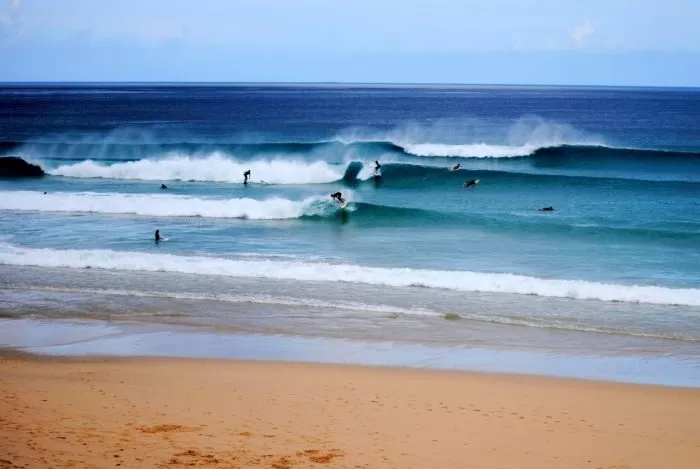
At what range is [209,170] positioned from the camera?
1141 inches

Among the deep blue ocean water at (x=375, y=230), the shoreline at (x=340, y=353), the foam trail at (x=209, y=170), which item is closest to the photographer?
the shoreline at (x=340, y=353)

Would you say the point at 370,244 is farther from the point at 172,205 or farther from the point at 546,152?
the point at 546,152

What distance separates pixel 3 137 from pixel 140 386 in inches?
1614

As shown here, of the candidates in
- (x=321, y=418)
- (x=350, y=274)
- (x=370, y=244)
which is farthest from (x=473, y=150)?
(x=321, y=418)

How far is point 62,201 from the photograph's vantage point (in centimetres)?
2223

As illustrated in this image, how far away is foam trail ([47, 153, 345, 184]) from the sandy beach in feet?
62.7

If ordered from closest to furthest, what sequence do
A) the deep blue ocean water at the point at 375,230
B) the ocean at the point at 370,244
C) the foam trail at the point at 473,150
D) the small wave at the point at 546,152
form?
the ocean at the point at 370,244
the deep blue ocean water at the point at 375,230
the small wave at the point at 546,152
the foam trail at the point at 473,150

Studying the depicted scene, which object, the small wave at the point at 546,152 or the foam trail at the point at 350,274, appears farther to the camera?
the small wave at the point at 546,152

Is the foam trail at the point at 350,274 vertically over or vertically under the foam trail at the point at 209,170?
under

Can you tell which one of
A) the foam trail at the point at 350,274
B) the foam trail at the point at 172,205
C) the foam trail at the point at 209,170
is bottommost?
the foam trail at the point at 350,274

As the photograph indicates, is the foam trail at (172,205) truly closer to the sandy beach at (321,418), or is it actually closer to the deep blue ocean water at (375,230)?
the deep blue ocean water at (375,230)

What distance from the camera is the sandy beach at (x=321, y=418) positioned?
20.6 ft

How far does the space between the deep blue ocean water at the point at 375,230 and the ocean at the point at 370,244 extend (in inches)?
2.5

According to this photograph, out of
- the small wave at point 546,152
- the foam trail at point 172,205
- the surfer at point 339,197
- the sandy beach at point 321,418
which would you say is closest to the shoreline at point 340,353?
the sandy beach at point 321,418
